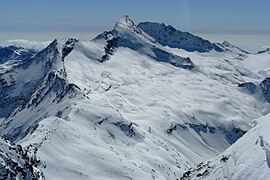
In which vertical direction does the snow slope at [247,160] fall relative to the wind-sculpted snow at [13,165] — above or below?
above

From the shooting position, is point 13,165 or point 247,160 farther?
point 13,165

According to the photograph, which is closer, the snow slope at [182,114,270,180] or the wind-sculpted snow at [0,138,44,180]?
the snow slope at [182,114,270,180]

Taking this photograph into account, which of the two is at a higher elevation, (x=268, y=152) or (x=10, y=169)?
(x=268, y=152)

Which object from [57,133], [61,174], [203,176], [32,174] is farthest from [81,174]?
[203,176]

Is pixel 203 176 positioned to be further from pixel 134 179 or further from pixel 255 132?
pixel 134 179

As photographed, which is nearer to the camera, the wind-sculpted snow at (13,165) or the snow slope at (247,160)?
the snow slope at (247,160)

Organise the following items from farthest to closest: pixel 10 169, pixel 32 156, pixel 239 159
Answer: pixel 32 156 → pixel 10 169 → pixel 239 159

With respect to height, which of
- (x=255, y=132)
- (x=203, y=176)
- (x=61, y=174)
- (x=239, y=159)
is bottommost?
(x=61, y=174)

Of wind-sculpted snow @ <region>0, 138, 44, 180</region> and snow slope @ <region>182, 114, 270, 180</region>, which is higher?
snow slope @ <region>182, 114, 270, 180</region>

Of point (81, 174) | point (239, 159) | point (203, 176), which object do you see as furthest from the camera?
point (81, 174)

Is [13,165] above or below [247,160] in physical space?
below

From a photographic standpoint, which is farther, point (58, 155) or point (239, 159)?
point (58, 155)
